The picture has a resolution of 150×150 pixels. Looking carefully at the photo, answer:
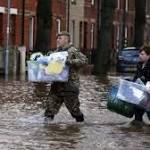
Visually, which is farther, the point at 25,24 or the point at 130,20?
the point at 130,20

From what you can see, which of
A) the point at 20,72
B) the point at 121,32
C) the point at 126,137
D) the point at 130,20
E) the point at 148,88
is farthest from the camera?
the point at 130,20

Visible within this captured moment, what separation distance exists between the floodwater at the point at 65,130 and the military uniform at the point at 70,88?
32 cm

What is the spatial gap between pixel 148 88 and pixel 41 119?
2.41 m

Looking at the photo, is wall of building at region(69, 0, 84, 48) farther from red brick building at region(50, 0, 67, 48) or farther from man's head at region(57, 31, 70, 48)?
man's head at region(57, 31, 70, 48)

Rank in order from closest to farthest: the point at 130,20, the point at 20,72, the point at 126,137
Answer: the point at 126,137
the point at 20,72
the point at 130,20

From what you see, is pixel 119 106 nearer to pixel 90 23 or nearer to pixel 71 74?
pixel 71 74

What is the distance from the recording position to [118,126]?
13.1m

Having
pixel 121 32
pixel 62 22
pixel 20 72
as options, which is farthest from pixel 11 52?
pixel 121 32

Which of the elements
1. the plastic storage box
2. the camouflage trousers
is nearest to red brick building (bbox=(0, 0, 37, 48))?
the camouflage trousers

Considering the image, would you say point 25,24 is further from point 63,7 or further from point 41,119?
point 41,119

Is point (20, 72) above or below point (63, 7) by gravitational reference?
below

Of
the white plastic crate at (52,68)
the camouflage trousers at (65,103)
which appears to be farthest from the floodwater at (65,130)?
the white plastic crate at (52,68)

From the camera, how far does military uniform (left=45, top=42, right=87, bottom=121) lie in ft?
41.7

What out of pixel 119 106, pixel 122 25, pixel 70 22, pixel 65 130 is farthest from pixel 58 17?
pixel 65 130
